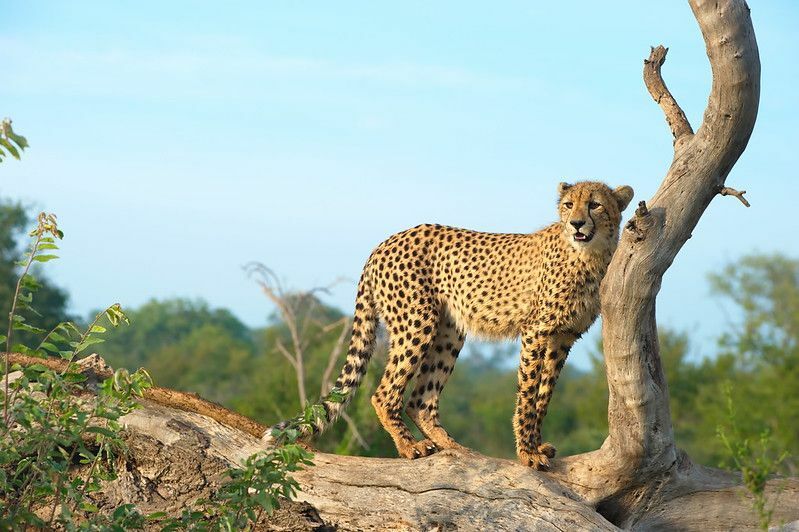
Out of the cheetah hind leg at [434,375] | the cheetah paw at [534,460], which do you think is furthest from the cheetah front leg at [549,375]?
the cheetah hind leg at [434,375]

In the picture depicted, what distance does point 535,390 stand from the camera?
21.9 ft

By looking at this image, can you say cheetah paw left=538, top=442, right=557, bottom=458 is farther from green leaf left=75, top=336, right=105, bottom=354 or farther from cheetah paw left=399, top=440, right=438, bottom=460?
green leaf left=75, top=336, right=105, bottom=354

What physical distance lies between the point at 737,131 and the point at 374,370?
11.0m

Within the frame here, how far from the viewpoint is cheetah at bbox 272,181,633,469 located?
6660 millimetres

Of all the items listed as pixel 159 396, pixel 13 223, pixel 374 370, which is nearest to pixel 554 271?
pixel 159 396

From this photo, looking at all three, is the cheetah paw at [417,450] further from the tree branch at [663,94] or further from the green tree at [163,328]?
the green tree at [163,328]

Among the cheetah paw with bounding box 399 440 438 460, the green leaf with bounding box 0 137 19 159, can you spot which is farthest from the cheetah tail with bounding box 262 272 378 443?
the green leaf with bounding box 0 137 19 159

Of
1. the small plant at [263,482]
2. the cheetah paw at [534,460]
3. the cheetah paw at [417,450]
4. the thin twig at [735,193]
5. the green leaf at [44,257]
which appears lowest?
the small plant at [263,482]

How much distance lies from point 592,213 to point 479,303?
1.02 metres

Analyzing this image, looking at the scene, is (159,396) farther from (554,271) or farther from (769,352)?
(769,352)

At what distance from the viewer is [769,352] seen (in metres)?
31.5

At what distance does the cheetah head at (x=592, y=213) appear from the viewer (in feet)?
21.5

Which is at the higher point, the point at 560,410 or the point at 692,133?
the point at 560,410

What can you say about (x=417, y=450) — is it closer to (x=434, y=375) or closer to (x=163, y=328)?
(x=434, y=375)
